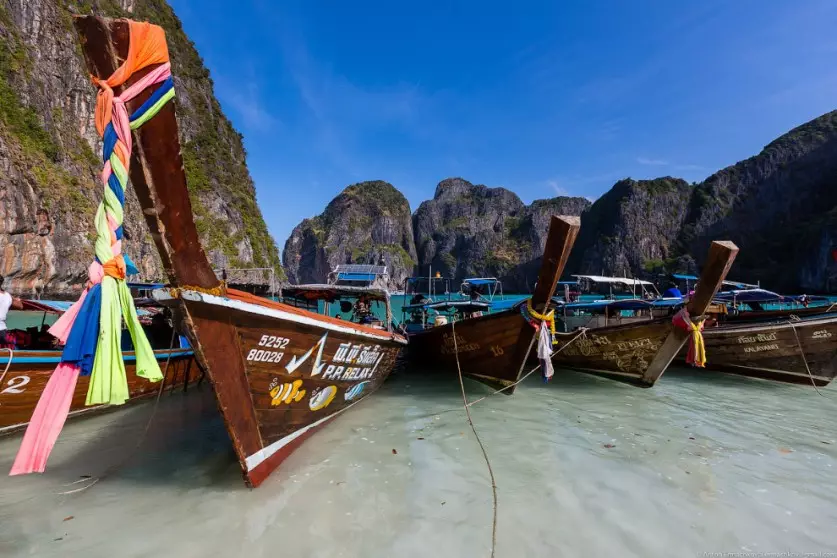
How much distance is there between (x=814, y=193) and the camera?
7150 cm

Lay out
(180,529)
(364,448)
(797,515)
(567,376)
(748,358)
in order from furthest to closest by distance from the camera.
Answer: (567,376) → (748,358) → (364,448) → (797,515) → (180,529)

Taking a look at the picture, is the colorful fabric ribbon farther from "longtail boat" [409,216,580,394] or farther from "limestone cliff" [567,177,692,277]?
"limestone cliff" [567,177,692,277]

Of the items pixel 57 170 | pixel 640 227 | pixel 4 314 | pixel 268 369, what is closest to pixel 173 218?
pixel 268 369

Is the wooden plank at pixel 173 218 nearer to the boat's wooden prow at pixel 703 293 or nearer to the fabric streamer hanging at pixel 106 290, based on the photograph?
the fabric streamer hanging at pixel 106 290

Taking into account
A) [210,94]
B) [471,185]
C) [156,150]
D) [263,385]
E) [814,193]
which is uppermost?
[471,185]

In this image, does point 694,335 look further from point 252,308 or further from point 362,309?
point 252,308

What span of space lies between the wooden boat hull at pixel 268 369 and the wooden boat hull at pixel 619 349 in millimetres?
5510

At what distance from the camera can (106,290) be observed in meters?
2.30

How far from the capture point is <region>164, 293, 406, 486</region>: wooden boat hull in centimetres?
317

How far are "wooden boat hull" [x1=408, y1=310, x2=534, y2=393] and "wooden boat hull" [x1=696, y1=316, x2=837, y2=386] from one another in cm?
520

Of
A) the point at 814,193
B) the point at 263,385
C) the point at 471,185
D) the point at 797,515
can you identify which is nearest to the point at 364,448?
the point at 263,385

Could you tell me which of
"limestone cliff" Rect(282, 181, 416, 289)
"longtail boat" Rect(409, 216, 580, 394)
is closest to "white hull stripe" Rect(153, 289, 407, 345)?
"longtail boat" Rect(409, 216, 580, 394)

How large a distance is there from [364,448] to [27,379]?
4.49 m

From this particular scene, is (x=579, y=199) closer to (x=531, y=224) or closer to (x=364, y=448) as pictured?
(x=531, y=224)
